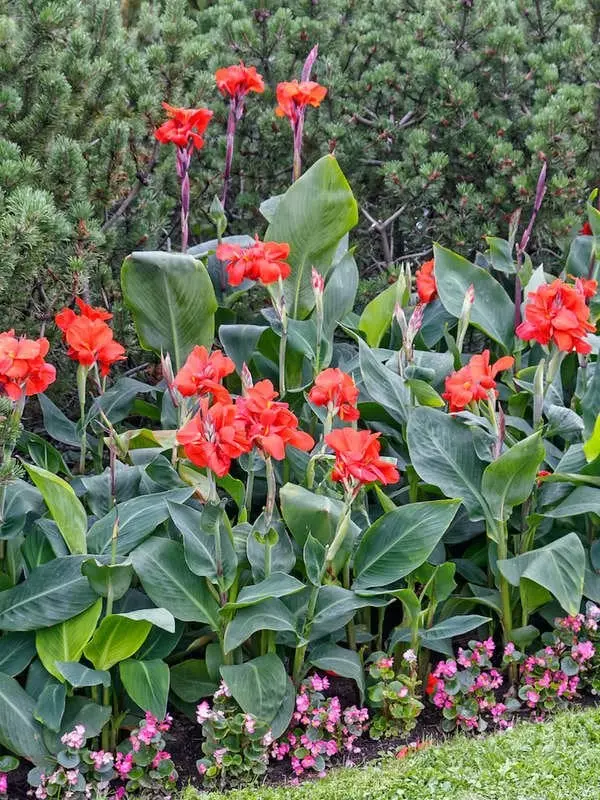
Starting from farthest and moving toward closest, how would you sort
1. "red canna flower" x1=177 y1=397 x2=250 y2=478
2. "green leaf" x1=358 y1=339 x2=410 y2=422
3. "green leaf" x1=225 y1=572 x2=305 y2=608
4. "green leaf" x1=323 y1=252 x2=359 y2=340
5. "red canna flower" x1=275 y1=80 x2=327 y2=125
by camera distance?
"green leaf" x1=323 y1=252 x2=359 y2=340 < "red canna flower" x1=275 y1=80 x2=327 y2=125 < "green leaf" x1=358 y1=339 x2=410 y2=422 < "green leaf" x1=225 y1=572 x2=305 y2=608 < "red canna flower" x1=177 y1=397 x2=250 y2=478

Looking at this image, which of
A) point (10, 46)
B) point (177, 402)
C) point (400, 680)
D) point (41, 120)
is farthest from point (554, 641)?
point (10, 46)

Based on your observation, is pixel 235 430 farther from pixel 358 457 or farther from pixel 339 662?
pixel 339 662

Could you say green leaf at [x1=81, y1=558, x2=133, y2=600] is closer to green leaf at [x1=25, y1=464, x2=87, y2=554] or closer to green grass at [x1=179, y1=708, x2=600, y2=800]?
green leaf at [x1=25, y1=464, x2=87, y2=554]

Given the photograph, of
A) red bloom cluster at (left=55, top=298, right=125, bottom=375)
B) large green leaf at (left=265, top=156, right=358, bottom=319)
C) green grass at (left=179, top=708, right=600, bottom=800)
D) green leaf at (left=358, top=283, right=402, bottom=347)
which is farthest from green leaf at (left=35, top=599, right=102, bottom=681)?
green leaf at (left=358, top=283, right=402, bottom=347)

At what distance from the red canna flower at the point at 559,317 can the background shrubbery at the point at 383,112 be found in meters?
1.50

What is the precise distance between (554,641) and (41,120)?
2228 mm

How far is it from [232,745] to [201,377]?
0.96 m

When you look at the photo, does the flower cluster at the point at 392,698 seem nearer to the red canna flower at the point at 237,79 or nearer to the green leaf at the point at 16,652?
the green leaf at the point at 16,652

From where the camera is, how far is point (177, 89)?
3.96 meters

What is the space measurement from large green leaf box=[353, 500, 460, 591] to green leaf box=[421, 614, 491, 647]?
0.61 ft

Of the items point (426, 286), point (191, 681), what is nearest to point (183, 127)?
point (426, 286)

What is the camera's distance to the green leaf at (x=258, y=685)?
2764 millimetres

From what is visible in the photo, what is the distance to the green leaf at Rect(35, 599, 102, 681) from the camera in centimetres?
276

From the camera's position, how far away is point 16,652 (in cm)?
286
